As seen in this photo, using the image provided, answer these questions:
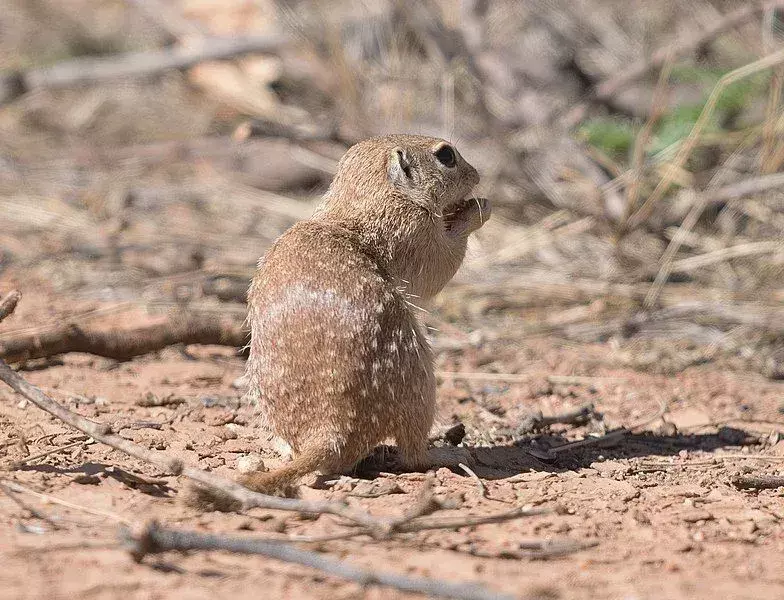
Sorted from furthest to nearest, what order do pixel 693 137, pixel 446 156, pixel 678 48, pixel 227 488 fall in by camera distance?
pixel 678 48 → pixel 693 137 → pixel 446 156 → pixel 227 488

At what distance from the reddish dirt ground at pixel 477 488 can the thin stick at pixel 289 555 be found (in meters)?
0.08

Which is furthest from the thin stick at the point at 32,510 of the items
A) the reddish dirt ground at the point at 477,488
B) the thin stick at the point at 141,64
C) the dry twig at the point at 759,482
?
the thin stick at the point at 141,64

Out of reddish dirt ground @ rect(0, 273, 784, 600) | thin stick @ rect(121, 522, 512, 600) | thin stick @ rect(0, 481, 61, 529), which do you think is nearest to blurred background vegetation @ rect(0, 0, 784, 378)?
reddish dirt ground @ rect(0, 273, 784, 600)

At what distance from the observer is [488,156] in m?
8.58

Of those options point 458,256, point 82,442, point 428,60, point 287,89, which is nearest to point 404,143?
point 458,256

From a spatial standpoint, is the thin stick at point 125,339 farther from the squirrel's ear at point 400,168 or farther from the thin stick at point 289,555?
the thin stick at point 289,555

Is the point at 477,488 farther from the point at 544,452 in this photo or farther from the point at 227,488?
the point at 227,488

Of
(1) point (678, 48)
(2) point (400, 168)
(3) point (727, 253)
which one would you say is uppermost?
(1) point (678, 48)

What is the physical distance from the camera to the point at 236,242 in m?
8.18

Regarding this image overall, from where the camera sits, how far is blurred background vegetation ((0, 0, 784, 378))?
6.86 m

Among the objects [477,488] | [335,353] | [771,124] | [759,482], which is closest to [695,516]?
[759,482]

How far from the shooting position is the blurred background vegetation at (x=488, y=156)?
22.5 feet

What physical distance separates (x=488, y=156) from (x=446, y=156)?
3918 mm

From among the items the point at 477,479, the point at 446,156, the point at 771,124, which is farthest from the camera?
the point at 771,124
